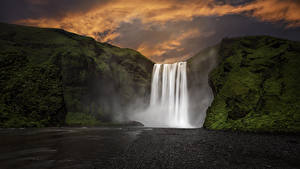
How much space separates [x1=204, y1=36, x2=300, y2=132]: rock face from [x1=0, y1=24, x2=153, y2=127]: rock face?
2694cm

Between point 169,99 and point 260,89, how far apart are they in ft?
97.2

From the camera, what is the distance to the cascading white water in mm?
46531

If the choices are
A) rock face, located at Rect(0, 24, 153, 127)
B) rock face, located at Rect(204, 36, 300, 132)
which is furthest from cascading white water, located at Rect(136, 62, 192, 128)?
rock face, located at Rect(204, 36, 300, 132)

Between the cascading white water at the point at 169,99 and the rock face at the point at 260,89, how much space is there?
18730 millimetres

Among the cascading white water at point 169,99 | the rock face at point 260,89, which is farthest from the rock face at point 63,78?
the rock face at point 260,89

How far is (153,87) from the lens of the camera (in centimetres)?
5519

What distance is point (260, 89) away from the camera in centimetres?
2092

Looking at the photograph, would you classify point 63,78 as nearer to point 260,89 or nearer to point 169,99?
point 169,99

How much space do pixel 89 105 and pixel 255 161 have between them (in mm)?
43280

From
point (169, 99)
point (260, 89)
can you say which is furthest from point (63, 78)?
point (260, 89)

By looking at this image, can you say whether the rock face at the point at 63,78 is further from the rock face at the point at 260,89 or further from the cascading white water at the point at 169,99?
the rock face at the point at 260,89

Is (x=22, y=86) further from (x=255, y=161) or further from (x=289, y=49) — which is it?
(x=289, y=49)

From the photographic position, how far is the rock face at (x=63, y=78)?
25.9 metres

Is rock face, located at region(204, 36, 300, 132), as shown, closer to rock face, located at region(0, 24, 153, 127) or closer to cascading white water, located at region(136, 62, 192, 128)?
cascading white water, located at region(136, 62, 192, 128)
